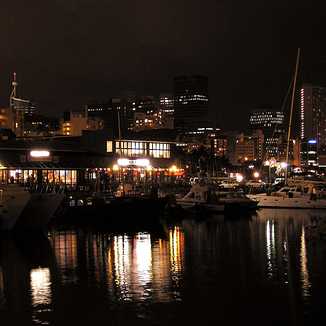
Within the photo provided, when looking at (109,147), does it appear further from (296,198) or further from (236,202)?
(296,198)

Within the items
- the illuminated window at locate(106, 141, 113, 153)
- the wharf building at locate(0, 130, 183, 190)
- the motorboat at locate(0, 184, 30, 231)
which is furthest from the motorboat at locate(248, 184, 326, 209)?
the motorboat at locate(0, 184, 30, 231)

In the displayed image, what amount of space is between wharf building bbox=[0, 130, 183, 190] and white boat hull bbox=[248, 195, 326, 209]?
18.8 meters

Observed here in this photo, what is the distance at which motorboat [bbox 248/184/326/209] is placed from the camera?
221ft

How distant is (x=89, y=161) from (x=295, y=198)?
26520mm

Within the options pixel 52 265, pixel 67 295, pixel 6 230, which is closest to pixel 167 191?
pixel 6 230

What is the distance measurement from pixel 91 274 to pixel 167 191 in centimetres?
4674

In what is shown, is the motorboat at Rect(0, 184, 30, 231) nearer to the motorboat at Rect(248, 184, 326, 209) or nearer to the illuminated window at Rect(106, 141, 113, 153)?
the motorboat at Rect(248, 184, 326, 209)

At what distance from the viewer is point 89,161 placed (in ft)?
264

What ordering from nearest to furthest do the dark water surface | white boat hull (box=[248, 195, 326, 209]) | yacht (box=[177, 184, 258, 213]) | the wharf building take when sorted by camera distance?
the dark water surface
yacht (box=[177, 184, 258, 213])
white boat hull (box=[248, 195, 326, 209])
the wharf building

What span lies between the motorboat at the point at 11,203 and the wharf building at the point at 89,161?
20.0 m

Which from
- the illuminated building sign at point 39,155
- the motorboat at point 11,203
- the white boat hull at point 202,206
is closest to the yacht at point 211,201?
the white boat hull at point 202,206

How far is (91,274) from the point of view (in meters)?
28.0

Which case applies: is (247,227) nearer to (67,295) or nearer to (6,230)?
(6,230)

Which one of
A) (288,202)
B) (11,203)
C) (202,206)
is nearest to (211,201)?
(202,206)
